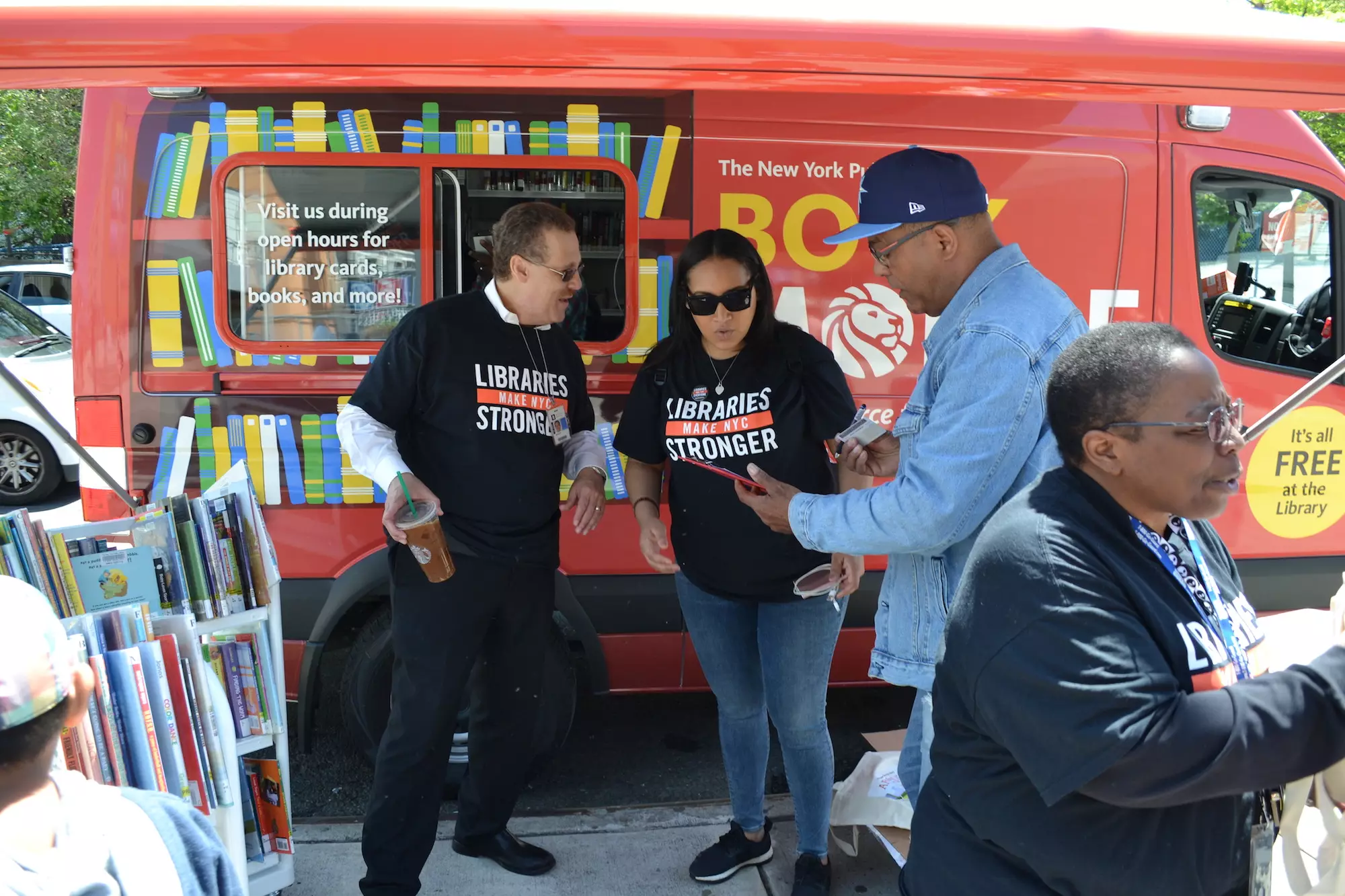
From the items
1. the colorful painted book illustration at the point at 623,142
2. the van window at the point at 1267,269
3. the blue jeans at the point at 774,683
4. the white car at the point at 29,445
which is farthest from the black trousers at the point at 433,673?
the white car at the point at 29,445

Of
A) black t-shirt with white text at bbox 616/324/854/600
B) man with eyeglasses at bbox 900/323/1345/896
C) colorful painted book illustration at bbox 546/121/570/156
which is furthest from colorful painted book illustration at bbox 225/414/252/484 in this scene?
man with eyeglasses at bbox 900/323/1345/896

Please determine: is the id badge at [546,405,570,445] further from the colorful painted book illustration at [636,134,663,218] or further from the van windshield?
the van windshield

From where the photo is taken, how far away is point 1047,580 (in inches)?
50.9

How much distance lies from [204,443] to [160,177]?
805mm

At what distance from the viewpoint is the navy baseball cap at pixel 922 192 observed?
2062 millimetres

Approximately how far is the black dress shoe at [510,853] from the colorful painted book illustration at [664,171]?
1953 millimetres

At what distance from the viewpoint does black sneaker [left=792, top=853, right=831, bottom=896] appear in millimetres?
2852

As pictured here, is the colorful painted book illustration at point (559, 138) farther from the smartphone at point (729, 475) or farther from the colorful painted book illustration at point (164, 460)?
the colorful painted book illustration at point (164, 460)

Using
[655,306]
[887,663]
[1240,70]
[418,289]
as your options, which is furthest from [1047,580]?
[418,289]

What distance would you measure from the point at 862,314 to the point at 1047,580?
217 centimetres

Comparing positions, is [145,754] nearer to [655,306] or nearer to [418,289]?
[418,289]

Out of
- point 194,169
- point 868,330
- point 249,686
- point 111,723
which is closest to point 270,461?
point 249,686

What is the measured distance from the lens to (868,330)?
3389mm

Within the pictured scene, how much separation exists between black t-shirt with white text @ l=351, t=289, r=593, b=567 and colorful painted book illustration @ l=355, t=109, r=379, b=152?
0.71 m
